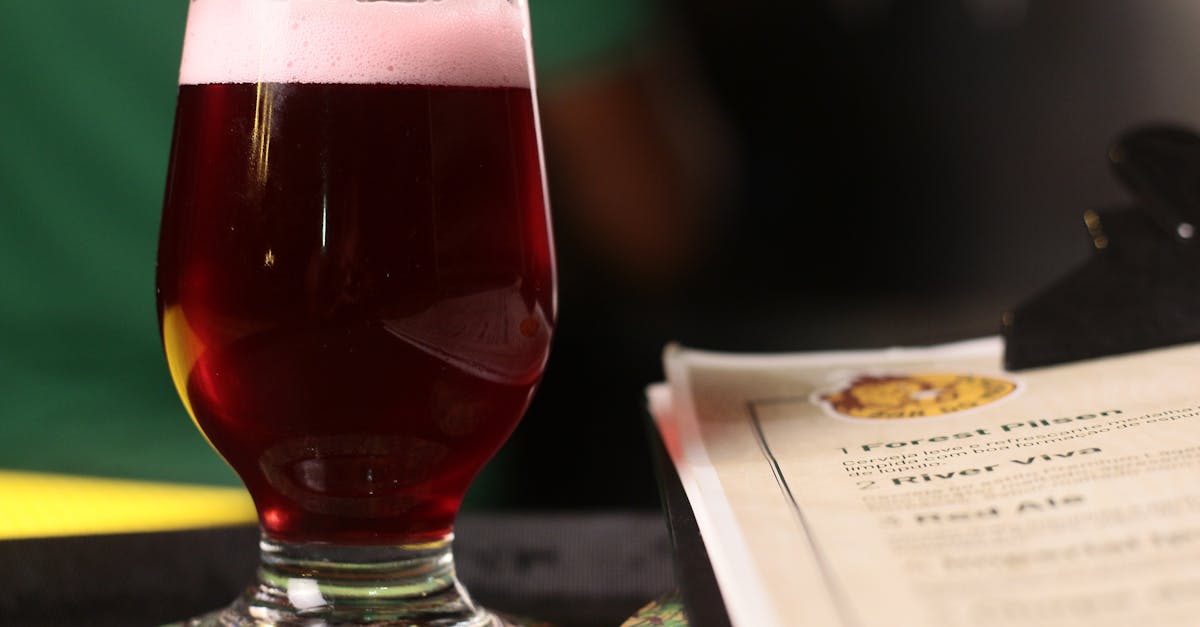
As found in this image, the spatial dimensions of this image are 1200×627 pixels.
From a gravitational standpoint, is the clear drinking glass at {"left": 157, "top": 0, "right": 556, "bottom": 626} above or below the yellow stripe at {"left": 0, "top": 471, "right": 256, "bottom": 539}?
above

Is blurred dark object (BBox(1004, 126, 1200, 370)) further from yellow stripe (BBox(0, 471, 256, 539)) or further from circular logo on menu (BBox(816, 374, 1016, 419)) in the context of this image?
yellow stripe (BBox(0, 471, 256, 539))

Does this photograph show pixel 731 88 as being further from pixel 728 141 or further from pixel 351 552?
pixel 351 552

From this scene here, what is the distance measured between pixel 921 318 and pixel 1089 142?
0.48 meters

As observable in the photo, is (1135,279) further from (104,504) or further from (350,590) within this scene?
(104,504)

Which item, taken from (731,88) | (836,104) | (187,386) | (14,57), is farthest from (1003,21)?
(187,386)

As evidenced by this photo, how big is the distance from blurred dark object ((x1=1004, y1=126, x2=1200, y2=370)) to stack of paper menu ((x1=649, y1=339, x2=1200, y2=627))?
21 mm

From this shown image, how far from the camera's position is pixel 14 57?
4.62 ft

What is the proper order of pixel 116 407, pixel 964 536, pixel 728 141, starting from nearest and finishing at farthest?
1. pixel 964 536
2. pixel 116 407
3. pixel 728 141

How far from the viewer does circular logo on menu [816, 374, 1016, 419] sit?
538mm

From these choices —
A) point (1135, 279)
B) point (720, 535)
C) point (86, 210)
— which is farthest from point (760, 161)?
point (720, 535)

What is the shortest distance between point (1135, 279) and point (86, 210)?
1.16m

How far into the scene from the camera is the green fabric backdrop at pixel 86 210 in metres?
1.33

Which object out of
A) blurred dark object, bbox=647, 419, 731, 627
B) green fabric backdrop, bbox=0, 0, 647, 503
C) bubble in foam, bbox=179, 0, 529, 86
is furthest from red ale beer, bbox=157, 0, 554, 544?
green fabric backdrop, bbox=0, 0, 647, 503

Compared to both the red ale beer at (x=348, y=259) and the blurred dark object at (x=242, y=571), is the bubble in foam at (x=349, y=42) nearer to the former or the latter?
the red ale beer at (x=348, y=259)
